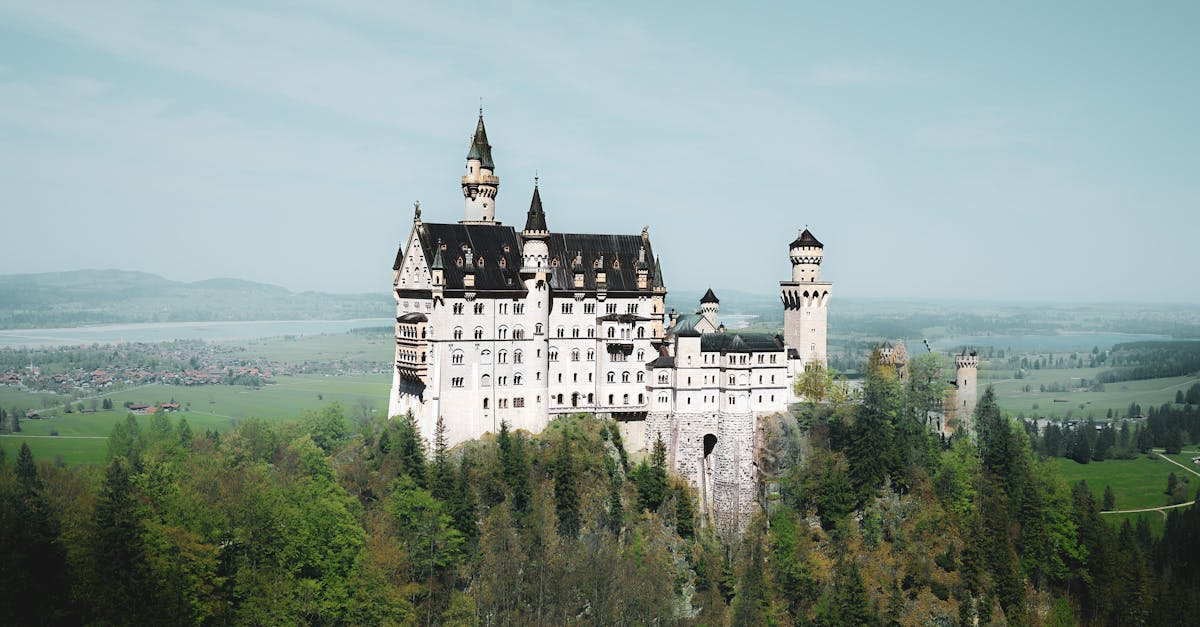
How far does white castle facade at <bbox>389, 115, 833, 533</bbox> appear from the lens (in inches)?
2990

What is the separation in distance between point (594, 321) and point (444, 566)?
74.6ft

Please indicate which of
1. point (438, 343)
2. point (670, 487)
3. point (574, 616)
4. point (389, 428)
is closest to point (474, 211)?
point (438, 343)

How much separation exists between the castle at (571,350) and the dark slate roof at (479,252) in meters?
0.10

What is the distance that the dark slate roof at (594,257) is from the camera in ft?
265

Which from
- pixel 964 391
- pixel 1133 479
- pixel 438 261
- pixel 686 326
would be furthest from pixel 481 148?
pixel 1133 479

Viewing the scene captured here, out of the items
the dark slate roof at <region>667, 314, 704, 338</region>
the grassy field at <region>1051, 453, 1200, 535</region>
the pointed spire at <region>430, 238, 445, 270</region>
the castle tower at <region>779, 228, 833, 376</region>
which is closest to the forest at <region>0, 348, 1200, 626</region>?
the castle tower at <region>779, 228, 833, 376</region>

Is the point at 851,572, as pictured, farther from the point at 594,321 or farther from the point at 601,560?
the point at 594,321

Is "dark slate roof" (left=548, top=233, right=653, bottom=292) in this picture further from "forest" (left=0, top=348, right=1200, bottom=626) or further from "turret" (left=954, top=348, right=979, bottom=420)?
"turret" (left=954, top=348, right=979, bottom=420)

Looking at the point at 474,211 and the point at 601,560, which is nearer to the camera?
the point at 601,560

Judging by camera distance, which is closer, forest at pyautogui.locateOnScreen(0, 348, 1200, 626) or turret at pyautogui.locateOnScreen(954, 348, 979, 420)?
forest at pyautogui.locateOnScreen(0, 348, 1200, 626)

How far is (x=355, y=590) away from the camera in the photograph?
61156 mm

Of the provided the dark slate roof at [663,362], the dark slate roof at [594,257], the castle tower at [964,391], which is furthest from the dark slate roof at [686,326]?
the castle tower at [964,391]

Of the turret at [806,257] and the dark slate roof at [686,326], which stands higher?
the turret at [806,257]

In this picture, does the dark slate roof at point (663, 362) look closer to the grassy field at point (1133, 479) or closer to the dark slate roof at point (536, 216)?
the dark slate roof at point (536, 216)
